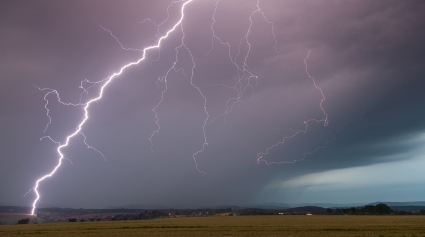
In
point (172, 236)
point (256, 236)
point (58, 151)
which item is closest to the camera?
point (256, 236)

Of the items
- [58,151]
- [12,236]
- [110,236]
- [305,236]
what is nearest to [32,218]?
[58,151]

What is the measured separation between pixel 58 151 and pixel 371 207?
85.2 metres

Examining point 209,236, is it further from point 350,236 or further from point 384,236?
point 384,236

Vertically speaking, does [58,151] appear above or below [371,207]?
above

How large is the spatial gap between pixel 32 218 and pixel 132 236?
65.9 meters

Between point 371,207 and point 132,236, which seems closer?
point 132,236

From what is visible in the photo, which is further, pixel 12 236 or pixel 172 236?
pixel 12 236

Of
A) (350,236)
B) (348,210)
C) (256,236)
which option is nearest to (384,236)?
(350,236)

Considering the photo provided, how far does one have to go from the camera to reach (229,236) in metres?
20.6

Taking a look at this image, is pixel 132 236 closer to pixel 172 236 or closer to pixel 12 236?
pixel 172 236

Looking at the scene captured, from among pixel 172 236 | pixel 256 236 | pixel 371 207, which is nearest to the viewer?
pixel 256 236

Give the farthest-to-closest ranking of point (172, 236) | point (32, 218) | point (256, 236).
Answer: point (32, 218) → point (172, 236) → point (256, 236)

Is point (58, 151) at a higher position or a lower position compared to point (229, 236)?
higher

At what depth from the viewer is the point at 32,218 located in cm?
7331
